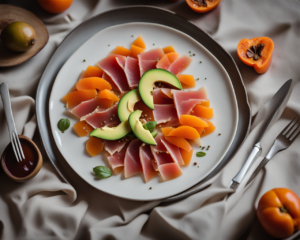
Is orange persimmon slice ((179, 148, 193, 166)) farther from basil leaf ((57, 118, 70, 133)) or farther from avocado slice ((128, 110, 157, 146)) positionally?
basil leaf ((57, 118, 70, 133))

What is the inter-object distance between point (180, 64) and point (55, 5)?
4.83 feet

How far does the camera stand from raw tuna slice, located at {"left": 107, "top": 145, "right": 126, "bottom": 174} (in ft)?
8.00

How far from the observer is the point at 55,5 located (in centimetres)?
289

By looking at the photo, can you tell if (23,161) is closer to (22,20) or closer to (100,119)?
(100,119)

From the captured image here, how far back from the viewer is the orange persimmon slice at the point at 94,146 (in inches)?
98.7

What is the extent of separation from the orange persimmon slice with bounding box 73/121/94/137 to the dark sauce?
41 cm

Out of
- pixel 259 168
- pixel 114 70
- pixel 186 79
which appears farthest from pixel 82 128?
pixel 259 168

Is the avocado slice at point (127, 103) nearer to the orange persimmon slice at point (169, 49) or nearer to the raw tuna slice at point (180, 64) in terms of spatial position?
the raw tuna slice at point (180, 64)

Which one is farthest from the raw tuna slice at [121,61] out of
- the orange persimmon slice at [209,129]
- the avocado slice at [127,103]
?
the orange persimmon slice at [209,129]

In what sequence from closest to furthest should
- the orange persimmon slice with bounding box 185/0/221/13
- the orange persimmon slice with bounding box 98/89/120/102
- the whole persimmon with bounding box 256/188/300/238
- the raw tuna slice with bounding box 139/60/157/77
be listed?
the whole persimmon with bounding box 256/188/300/238, the orange persimmon slice with bounding box 98/89/120/102, the raw tuna slice with bounding box 139/60/157/77, the orange persimmon slice with bounding box 185/0/221/13

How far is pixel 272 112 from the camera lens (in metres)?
2.62

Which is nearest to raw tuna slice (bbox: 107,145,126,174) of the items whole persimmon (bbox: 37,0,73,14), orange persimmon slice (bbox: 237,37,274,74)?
orange persimmon slice (bbox: 237,37,274,74)

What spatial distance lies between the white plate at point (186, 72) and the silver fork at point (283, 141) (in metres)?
0.34

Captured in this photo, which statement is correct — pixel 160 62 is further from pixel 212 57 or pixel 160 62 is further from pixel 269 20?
pixel 269 20
